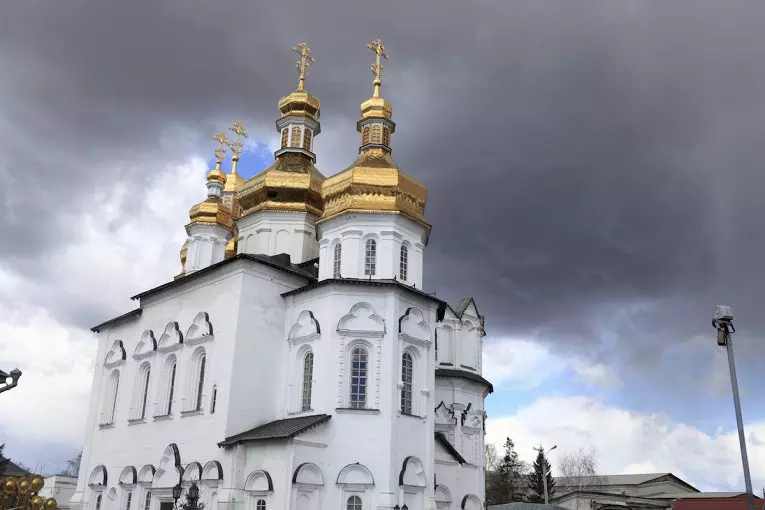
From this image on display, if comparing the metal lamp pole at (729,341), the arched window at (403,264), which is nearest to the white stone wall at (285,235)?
the arched window at (403,264)

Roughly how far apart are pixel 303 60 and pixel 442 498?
19.2m

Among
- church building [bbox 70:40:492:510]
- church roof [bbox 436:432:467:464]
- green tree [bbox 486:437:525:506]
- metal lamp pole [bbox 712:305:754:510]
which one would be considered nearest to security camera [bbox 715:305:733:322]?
metal lamp pole [bbox 712:305:754:510]

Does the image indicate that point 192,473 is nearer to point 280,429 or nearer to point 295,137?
point 280,429

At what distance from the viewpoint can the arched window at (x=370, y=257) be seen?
22.0 meters

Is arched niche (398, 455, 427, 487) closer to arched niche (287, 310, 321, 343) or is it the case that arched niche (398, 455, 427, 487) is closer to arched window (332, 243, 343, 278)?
arched niche (287, 310, 321, 343)

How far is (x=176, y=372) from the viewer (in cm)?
2367

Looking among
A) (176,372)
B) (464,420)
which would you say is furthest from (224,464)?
(464,420)

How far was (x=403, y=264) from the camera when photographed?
22.6 m

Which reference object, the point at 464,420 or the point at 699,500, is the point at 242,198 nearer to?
the point at 464,420

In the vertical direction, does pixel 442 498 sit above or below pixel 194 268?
below

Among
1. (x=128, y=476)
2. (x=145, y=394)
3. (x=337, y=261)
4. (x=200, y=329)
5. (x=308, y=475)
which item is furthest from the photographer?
(x=145, y=394)

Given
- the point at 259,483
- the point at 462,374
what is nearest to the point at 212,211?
the point at 462,374

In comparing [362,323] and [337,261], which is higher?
[337,261]

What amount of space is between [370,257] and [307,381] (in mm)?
4250
